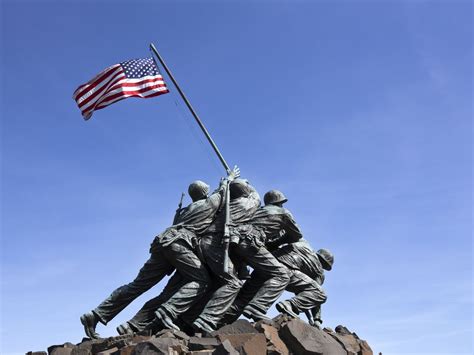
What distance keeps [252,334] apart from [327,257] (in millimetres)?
4291

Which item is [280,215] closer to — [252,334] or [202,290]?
[202,290]

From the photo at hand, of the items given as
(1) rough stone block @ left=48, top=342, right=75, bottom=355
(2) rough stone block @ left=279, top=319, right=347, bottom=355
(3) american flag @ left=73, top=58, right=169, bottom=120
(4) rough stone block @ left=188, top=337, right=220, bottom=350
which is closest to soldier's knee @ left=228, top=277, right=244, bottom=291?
(2) rough stone block @ left=279, top=319, right=347, bottom=355

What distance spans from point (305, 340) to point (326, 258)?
11.7 feet

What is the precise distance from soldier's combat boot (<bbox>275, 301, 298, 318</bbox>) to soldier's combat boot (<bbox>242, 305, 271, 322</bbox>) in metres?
0.43

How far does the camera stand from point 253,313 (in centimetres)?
1224

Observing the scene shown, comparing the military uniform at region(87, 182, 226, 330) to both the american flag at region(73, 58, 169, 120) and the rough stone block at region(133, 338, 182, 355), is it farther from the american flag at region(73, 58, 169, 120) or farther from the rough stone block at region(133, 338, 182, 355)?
the american flag at region(73, 58, 169, 120)

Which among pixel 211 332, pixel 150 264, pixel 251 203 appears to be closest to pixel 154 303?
pixel 150 264

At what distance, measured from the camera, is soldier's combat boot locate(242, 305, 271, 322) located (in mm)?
12180

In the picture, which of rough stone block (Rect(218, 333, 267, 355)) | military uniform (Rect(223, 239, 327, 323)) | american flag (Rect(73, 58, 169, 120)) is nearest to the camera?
rough stone block (Rect(218, 333, 267, 355))

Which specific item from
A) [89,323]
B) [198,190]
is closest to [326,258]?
[198,190]

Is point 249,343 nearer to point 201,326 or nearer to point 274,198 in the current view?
point 201,326

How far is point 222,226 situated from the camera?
13195 mm

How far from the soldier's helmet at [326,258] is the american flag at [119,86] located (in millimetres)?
5357

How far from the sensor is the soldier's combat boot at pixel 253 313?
1218 centimetres
